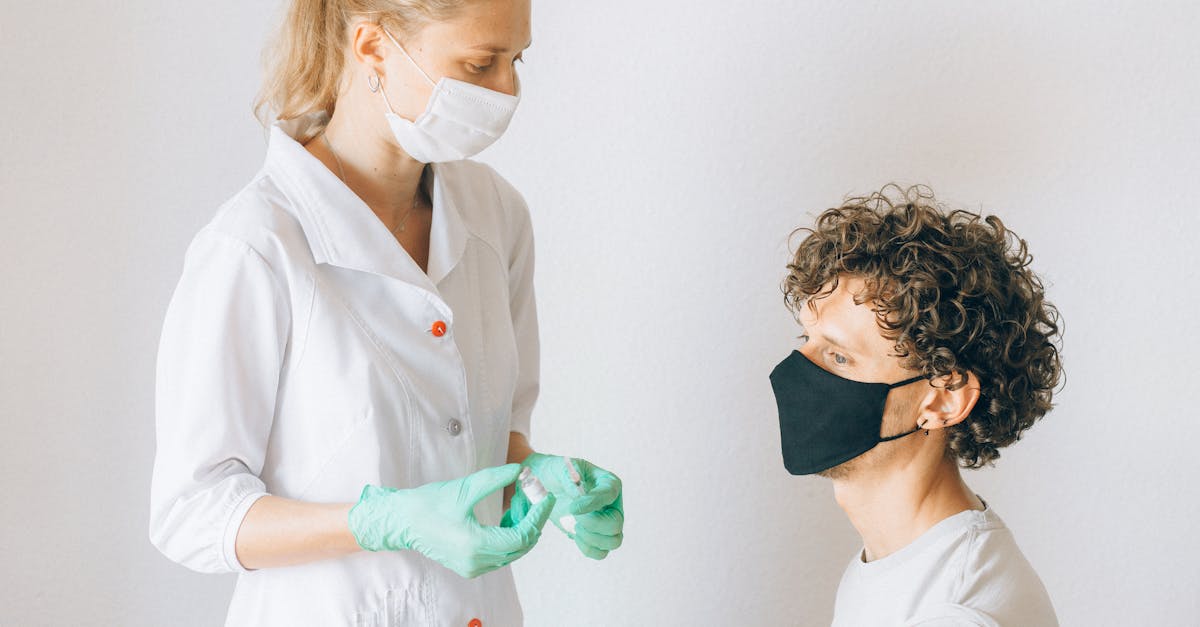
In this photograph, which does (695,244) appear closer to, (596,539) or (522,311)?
(522,311)

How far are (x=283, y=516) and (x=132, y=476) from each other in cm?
93

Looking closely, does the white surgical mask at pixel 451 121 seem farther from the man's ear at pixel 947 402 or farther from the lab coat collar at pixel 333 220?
the man's ear at pixel 947 402

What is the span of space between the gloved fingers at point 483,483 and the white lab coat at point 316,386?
0.47 ft

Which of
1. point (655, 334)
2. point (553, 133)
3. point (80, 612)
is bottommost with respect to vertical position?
point (80, 612)

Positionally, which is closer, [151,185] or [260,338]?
[260,338]

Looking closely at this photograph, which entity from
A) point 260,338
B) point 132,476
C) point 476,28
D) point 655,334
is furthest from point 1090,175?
point 132,476

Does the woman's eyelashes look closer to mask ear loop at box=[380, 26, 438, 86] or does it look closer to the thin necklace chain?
mask ear loop at box=[380, 26, 438, 86]

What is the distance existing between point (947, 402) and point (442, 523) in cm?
71

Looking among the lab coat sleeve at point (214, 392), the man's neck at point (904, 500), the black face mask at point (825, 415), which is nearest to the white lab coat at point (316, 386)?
the lab coat sleeve at point (214, 392)

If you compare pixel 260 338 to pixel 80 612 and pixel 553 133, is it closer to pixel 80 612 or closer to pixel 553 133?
pixel 553 133

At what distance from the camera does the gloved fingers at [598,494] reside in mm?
1390

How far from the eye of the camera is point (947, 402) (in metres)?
1.44

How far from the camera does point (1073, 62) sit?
5.75 ft

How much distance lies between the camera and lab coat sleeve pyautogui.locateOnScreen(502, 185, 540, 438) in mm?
1661
